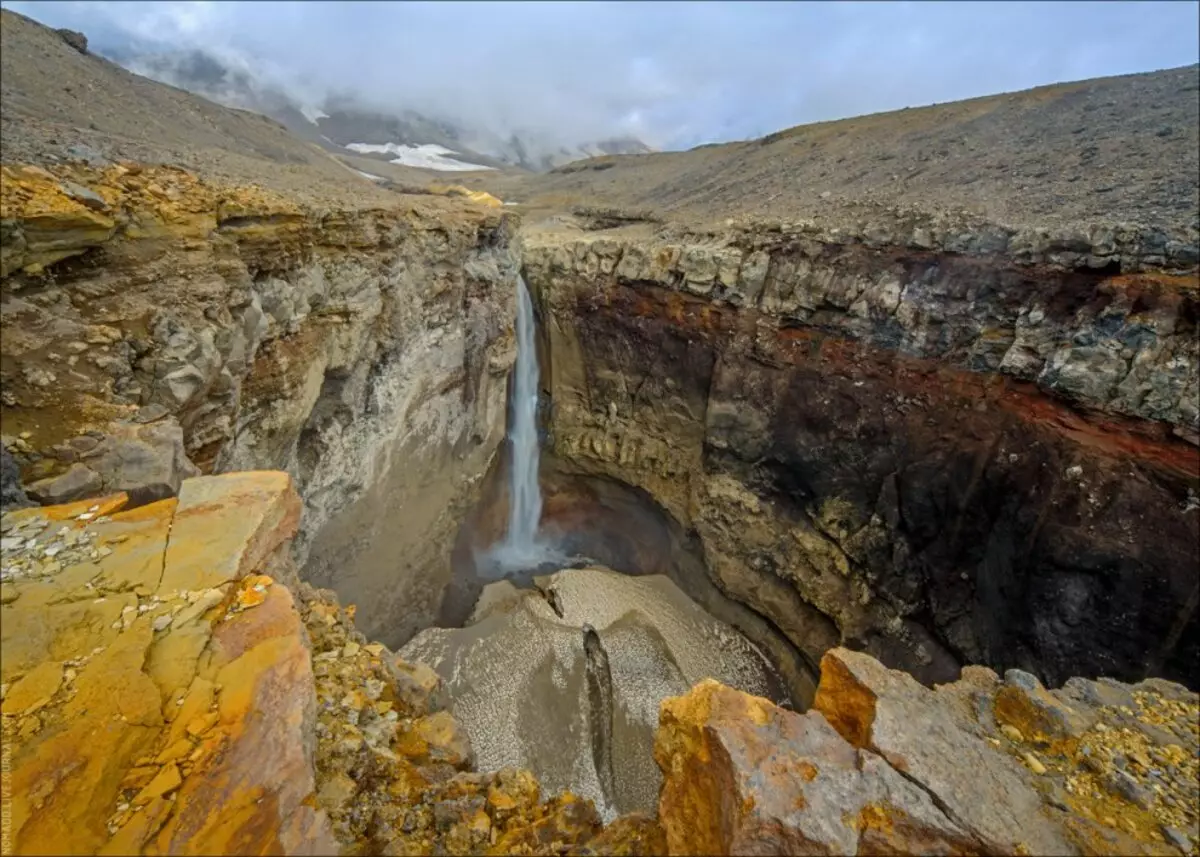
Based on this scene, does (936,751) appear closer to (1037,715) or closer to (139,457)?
(1037,715)

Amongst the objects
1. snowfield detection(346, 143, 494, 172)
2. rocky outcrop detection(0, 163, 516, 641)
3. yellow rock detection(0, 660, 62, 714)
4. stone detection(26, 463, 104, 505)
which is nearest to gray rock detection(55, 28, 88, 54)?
rocky outcrop detection(0, 163, 516, 641)

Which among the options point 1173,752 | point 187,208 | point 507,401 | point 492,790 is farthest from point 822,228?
point 492,790

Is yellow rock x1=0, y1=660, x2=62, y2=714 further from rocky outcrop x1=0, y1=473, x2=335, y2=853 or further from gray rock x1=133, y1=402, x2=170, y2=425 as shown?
gray rock x1=133, y1=402, x2=170, y2=425

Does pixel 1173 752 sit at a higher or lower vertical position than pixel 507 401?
higher

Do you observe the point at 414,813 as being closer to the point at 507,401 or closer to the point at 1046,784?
the point at 1046,784

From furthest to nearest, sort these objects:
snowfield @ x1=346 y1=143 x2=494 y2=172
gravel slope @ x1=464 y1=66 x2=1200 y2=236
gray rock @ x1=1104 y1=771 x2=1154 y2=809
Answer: snowfield @ x1=346 y1=143 x2=494 y2=172 → gravel slope @ x1=464 y1=66 x2=1200 y2=236 → gray rock @ x1=1104 y1=771 x2=1154 y2=809

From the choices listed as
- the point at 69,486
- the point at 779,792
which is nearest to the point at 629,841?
the point at 779,792
